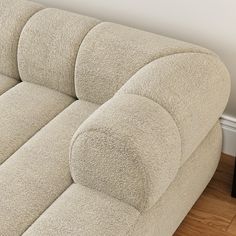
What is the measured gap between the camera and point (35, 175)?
177 cm

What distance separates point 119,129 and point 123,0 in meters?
0.84

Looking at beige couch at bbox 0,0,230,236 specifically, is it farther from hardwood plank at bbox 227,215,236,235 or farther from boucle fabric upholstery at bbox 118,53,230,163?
hardwood plank at bbox 227,215,236,235

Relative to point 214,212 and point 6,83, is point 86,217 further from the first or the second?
point 6,83

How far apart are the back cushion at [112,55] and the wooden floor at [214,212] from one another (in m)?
0.55

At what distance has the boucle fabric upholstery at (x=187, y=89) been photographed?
1.68 meters

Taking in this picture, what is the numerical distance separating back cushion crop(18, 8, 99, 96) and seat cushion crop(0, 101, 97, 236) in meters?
0.18

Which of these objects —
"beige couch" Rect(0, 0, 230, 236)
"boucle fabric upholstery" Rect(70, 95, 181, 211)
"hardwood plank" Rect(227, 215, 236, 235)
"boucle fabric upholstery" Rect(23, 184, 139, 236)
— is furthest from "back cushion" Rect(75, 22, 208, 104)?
"hardwood plank" Rect(227, 215, 236, 235)

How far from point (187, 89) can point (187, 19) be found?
1.66 feet

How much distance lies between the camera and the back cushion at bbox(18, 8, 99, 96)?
6.72 feet

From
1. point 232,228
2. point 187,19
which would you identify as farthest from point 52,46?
point 232,228

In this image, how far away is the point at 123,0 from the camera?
2.25m

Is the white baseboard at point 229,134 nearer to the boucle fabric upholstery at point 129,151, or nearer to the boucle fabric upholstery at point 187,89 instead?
the boucle fabric upholstery at point 187,89

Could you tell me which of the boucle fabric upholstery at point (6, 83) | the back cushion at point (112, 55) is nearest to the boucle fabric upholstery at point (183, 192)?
the back cushion at point (112, 55)

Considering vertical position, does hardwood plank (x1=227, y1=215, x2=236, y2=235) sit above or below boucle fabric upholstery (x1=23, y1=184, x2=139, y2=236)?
below
